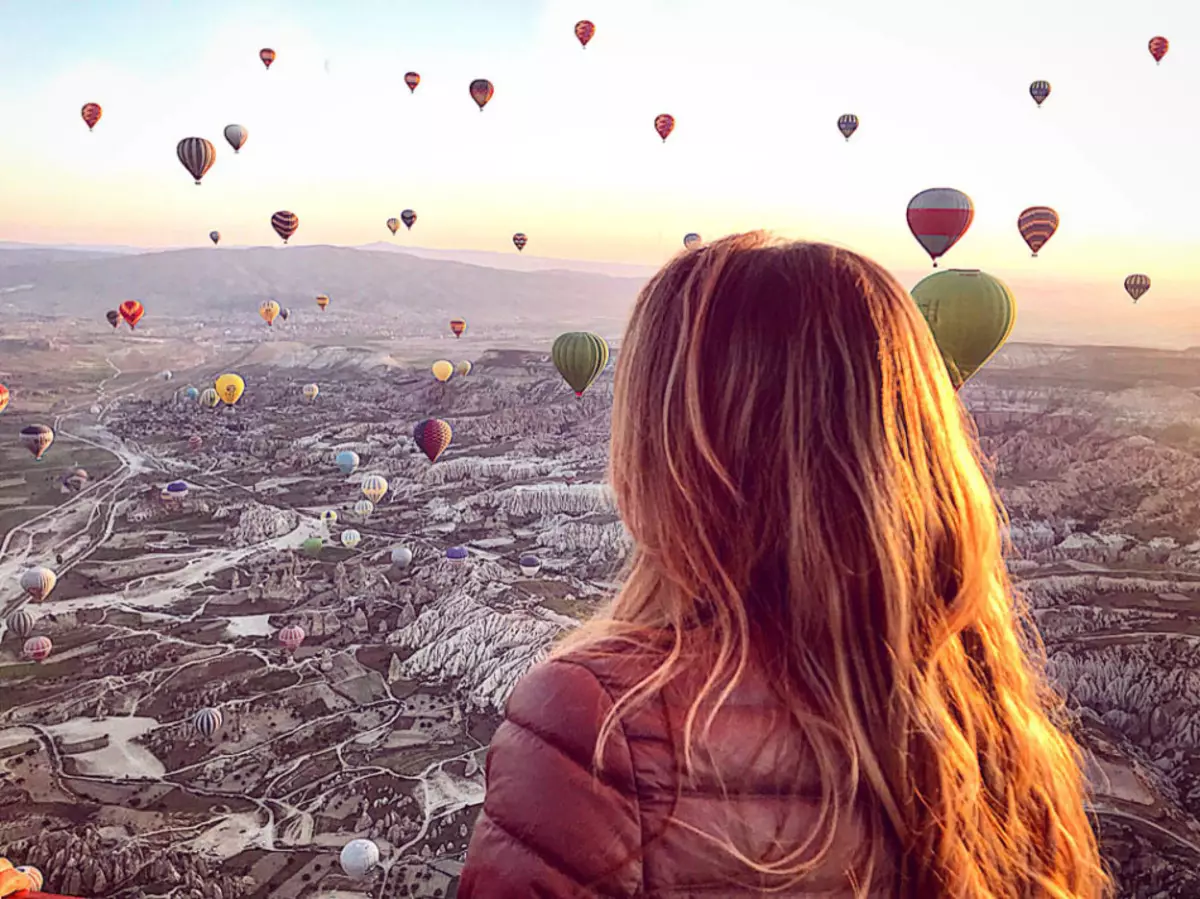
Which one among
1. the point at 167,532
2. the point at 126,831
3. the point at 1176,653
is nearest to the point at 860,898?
the point at 126,831

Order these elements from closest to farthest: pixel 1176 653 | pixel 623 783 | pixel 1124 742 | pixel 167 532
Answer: pixel 623 783 < pixel 1124 742 < pixel 1176 653 < pixel 167 532

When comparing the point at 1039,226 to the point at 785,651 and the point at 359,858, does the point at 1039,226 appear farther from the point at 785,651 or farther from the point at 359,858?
the point at 785,651

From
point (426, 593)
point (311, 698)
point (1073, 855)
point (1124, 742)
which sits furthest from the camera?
point (426, 593)

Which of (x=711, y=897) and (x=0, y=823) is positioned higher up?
(x=711, y=897)

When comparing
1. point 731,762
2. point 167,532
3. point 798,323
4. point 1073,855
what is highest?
point 798,323

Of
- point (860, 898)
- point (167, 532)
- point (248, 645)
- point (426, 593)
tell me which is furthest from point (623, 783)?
point (167, 532)

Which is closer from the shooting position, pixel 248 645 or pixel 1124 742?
pixel 1124 742

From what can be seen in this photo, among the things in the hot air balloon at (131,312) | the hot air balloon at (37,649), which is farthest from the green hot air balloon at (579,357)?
the hot air balloon at (131,312)

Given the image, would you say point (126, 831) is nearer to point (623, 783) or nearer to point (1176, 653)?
point (623, 783)
